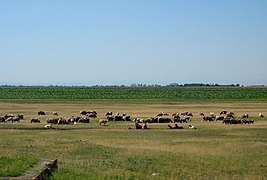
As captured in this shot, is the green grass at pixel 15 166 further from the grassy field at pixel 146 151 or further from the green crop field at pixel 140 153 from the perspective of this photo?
the grassy field at pixel 146 151

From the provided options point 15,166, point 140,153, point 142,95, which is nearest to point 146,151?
point 140,153

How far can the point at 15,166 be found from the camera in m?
13.9

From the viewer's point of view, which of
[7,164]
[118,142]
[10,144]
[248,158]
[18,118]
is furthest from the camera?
[18,118]

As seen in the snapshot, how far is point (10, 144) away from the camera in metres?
24.8

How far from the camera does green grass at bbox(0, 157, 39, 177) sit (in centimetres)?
1279

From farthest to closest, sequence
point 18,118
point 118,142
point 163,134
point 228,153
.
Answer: point 18,118, point 163,134, point 118,142, point 228,153

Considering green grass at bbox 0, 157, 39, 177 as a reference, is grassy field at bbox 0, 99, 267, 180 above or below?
below

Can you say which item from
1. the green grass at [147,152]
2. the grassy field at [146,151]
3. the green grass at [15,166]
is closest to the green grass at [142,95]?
the grassy field at [146,151]

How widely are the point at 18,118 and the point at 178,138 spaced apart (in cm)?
1798

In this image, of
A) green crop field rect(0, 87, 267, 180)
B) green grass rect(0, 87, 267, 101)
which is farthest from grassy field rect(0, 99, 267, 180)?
green grass rect(0, 87, 267, 101)

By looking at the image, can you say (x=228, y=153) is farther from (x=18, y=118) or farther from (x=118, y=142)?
(x=18, y=118)

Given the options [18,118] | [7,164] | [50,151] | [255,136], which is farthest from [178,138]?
[18,118]

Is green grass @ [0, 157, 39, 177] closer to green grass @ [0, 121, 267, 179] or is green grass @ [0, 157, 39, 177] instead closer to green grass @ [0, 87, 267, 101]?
green grass @ [0, 121, 267, 179]

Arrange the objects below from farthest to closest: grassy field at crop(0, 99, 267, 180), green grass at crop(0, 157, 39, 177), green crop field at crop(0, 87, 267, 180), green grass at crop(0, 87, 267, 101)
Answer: green grass at crop(0, 87, 267, 101) → grassy field at crop(0, 99, 267, 180) → green crop field at crop(0, 87, 267, 180) → green grass at crop(0, 157, 39, 177)
